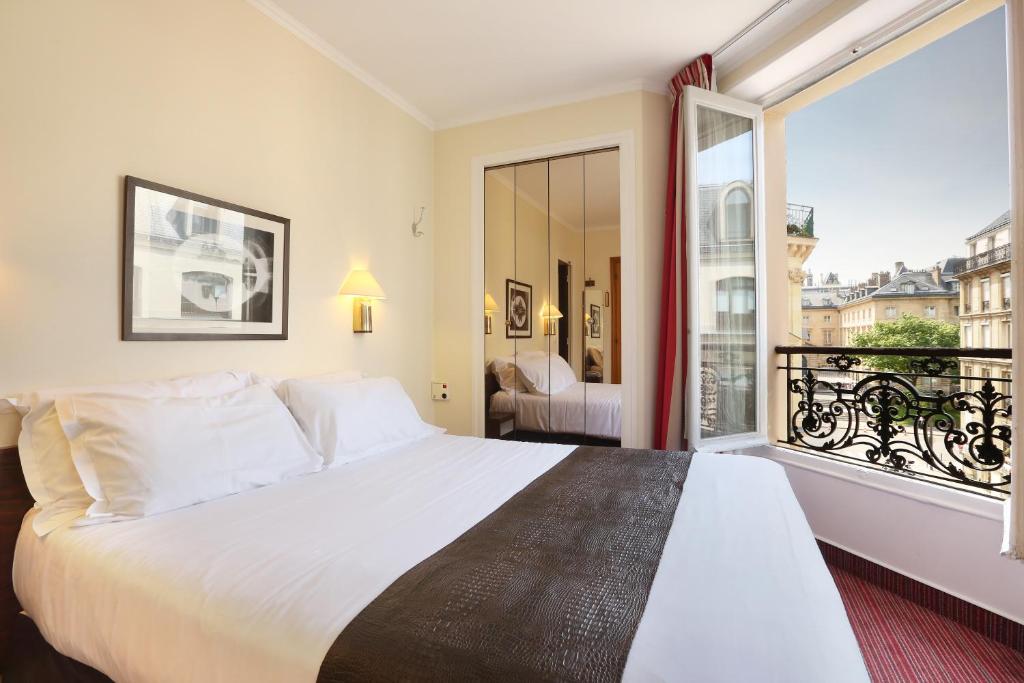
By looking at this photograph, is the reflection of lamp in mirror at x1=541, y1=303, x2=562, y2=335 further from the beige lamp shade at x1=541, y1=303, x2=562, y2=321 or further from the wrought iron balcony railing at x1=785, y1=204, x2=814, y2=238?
the wrought iron balcony railing at x1=785, y1=204, x2=814, y2=238

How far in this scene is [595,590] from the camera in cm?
97

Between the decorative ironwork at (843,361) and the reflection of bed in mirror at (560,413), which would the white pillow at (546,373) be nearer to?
the reflection of bed in mirror at (560,413)

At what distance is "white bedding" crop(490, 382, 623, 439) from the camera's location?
122 inches

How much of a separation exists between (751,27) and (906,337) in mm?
1972

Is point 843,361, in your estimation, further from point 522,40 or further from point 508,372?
point 522,40

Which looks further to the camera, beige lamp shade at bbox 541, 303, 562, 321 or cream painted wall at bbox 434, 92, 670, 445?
beige lamp shade at bbox 541, 303, 562, 321

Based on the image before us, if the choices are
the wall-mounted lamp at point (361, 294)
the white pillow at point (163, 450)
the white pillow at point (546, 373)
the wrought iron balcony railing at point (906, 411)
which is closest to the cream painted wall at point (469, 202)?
the white pillow at point (546, 373)

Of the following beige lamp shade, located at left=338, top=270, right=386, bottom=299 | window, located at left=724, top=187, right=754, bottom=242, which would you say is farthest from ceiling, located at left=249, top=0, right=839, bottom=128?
beige lamp shade, located at left=338, top=270, right=386, bottom=299

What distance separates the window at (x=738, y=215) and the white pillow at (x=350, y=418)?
87.5 inches

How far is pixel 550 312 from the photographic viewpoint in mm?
3309

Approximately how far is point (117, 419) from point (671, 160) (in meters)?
3.00

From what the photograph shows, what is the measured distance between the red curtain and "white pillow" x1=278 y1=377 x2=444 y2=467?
60.5 inches

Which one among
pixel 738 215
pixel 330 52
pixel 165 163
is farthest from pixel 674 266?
pixel 165 163

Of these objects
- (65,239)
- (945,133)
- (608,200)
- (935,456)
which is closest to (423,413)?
(608,200)
